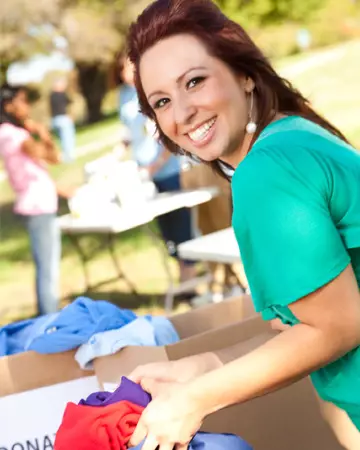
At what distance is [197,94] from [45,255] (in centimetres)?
416

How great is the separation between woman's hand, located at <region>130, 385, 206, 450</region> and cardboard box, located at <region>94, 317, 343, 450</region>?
2.27ft

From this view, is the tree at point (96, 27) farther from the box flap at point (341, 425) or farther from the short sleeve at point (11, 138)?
the box flap at point (341, 425)

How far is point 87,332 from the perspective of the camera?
78.2 inches

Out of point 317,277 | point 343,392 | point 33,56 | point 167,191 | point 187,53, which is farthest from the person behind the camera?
point 33,56

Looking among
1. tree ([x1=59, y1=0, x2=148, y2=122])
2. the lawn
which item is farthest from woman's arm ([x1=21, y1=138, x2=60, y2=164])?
tree ([x1=59, y1=0, x2=148, y2=122])

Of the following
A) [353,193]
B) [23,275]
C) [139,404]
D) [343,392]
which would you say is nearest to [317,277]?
[353,193]

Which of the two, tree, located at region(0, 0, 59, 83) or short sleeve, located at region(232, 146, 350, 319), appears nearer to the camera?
short sleeve, located at region(232, 146, 350, 319)

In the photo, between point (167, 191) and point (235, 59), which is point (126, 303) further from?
point (235, 59)

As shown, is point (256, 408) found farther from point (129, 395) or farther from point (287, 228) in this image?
point (287, 228)

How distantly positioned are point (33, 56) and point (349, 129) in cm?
433

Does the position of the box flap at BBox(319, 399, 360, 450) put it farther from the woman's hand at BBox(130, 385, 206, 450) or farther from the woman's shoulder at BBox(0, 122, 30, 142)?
the woman's shoulder at BBox(0, 122, 30, 142)

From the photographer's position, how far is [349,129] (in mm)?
11133

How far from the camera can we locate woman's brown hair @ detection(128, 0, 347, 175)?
1.37 m

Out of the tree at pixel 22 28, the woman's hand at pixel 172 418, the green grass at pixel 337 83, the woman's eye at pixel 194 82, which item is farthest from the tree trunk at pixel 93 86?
the woman's hand at pixel 172 418
